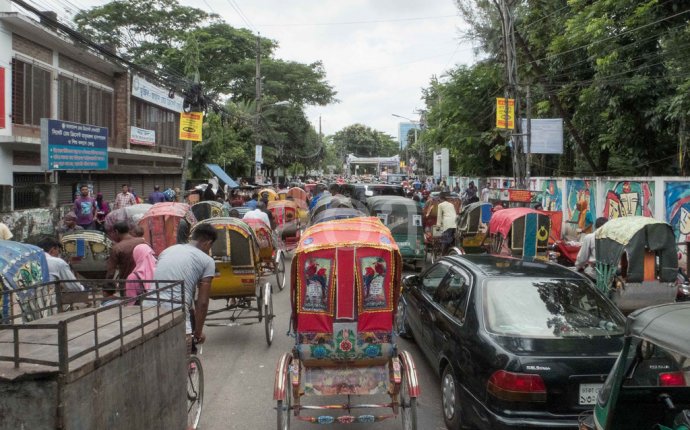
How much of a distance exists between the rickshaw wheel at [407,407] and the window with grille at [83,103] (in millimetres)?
19121

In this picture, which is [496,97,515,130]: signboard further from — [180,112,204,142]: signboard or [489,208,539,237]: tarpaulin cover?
[180,112,204,142]: signboard

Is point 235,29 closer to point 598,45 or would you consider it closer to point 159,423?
point 598,45

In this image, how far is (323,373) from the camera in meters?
5.27

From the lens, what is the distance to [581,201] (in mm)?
21812

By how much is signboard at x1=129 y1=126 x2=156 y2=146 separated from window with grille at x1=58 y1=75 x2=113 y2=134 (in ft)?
4.14

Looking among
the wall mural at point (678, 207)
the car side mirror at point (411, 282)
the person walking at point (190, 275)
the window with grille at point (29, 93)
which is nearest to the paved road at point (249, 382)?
the car side mirror at point (411, 282)

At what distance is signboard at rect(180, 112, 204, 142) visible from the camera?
1817 cm

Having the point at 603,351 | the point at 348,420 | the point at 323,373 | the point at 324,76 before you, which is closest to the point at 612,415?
the point at 603,351

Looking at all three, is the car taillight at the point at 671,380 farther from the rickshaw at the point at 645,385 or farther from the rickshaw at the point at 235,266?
the rickshaw at the point at 235,266

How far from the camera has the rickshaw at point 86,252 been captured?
1016cm

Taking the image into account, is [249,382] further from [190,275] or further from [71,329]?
[71,329]

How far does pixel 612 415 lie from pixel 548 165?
34.6 meters

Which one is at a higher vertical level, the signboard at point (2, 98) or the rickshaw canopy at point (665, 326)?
the signboard at point (2, 98)

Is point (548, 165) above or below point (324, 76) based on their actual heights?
below
